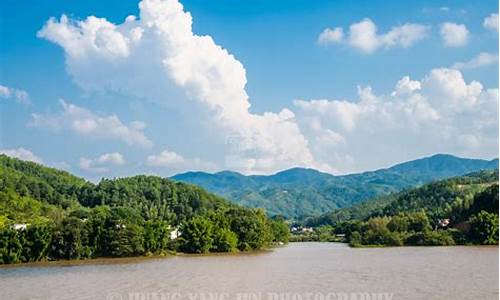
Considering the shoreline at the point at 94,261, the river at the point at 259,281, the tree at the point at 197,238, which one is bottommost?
the river at the point at 259,281

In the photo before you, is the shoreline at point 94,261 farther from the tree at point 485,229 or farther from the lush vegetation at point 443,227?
the tree at point 485,229

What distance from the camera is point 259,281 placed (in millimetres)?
27016

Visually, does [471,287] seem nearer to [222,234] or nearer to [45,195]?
[222,234]

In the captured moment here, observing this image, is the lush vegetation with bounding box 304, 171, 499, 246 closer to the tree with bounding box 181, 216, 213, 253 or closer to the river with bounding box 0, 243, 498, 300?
the river with bounding box 0, 243, 498, 300

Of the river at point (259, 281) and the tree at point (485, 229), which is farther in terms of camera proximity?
the tree at point (485, 229)

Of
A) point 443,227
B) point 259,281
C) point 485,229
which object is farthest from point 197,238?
point 443,227

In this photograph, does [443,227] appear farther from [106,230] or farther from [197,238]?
[106,230]

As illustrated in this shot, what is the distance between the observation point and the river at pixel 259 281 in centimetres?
2198

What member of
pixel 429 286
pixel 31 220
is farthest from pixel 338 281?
pixel 31 220

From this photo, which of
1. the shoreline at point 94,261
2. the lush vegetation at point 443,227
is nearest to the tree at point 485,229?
the lush vegetation at point 443,227

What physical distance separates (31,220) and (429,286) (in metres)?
43.4

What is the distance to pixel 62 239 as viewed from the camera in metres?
43.8

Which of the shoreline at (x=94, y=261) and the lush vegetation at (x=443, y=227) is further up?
the lush vegetation at (x=443, y=227)

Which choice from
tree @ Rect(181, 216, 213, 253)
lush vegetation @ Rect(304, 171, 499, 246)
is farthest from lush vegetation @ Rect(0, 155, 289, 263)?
lush vegetation @ Rect(304, 171, 499, 246)
